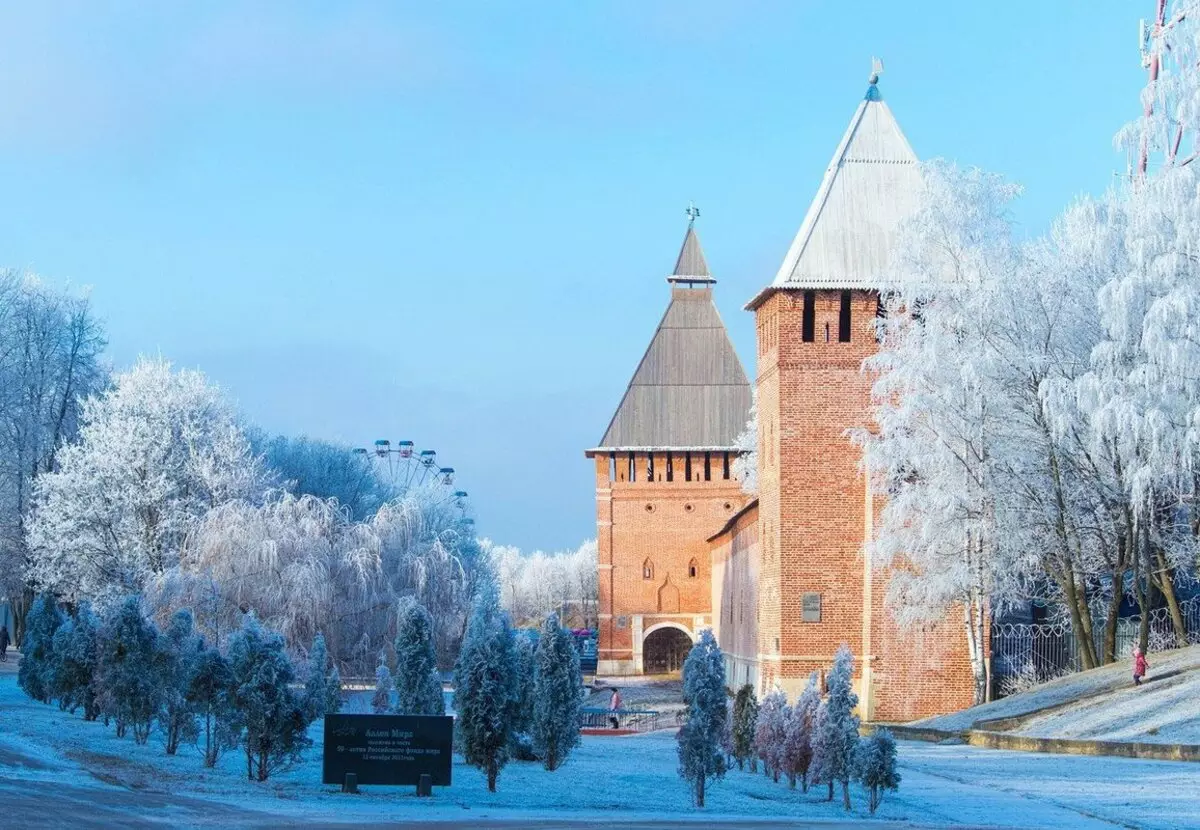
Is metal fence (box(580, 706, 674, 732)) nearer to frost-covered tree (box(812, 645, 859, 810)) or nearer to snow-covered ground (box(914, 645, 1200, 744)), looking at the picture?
snow-covered ground (box(914, 645, 1200, 744))

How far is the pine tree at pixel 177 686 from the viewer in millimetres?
15867

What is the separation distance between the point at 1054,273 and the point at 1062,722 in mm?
7797

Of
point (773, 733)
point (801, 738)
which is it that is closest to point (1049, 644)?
point (773, 733)

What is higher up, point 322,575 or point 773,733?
point 322,575

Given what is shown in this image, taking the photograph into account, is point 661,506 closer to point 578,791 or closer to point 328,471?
point 328,471

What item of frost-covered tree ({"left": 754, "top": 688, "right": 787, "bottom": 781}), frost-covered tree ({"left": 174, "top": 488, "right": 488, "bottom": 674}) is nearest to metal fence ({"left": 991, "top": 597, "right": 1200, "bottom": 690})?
frost-covered tree ({"left": 174, "top": 488, "right": 488, "bottom": 674})

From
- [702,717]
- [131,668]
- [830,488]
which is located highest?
[830,488]

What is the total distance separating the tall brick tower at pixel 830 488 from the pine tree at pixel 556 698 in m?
12.8

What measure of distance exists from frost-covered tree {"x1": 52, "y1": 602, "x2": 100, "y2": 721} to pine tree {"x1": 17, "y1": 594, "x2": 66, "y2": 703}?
73.6 inches

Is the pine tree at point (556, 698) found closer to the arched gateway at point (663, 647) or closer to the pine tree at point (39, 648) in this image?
the pine tree at point (39, 648)

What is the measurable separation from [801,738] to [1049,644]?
16221 mm

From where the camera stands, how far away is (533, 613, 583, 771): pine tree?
1645cm

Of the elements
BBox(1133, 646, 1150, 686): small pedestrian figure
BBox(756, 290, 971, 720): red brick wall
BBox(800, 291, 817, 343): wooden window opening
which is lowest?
BBox(1133, 646, 1150, 686): small pedestrian figure

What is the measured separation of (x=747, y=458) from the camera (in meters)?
53.8
